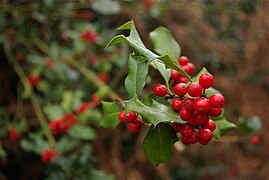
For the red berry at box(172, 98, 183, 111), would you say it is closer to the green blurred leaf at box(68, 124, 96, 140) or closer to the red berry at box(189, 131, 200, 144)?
the red berry at box(189, 131, 200, 144)

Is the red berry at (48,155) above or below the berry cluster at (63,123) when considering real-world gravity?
below

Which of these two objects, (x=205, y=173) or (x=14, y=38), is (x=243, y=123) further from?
(x=205, y=173)

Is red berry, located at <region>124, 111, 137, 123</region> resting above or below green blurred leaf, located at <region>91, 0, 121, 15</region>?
above

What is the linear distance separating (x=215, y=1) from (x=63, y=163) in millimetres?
1650

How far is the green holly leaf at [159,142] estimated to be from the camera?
850 mm

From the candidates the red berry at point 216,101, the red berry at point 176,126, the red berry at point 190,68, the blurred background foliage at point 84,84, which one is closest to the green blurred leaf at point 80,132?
the blurred background foliage at point 84,84

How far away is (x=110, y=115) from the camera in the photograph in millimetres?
974

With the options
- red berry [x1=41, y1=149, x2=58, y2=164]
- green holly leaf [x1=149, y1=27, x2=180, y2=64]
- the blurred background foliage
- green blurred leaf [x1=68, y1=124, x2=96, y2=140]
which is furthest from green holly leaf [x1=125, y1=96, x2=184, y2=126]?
green blurred leaf [x1=68, y1=124, x2=96, y2=140]

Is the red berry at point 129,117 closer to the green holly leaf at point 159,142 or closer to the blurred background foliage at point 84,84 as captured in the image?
the green holly leaf at point 159,142

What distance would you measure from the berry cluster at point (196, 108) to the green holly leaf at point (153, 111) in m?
0.02

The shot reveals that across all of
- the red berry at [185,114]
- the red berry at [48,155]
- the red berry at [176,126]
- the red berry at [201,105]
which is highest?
the red berry at [201,105]

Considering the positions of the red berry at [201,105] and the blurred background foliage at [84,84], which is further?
the blurred background foliage at [84,84]

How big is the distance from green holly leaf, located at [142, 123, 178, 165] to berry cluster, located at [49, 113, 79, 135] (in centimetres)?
101

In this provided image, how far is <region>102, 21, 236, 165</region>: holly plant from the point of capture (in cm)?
78
